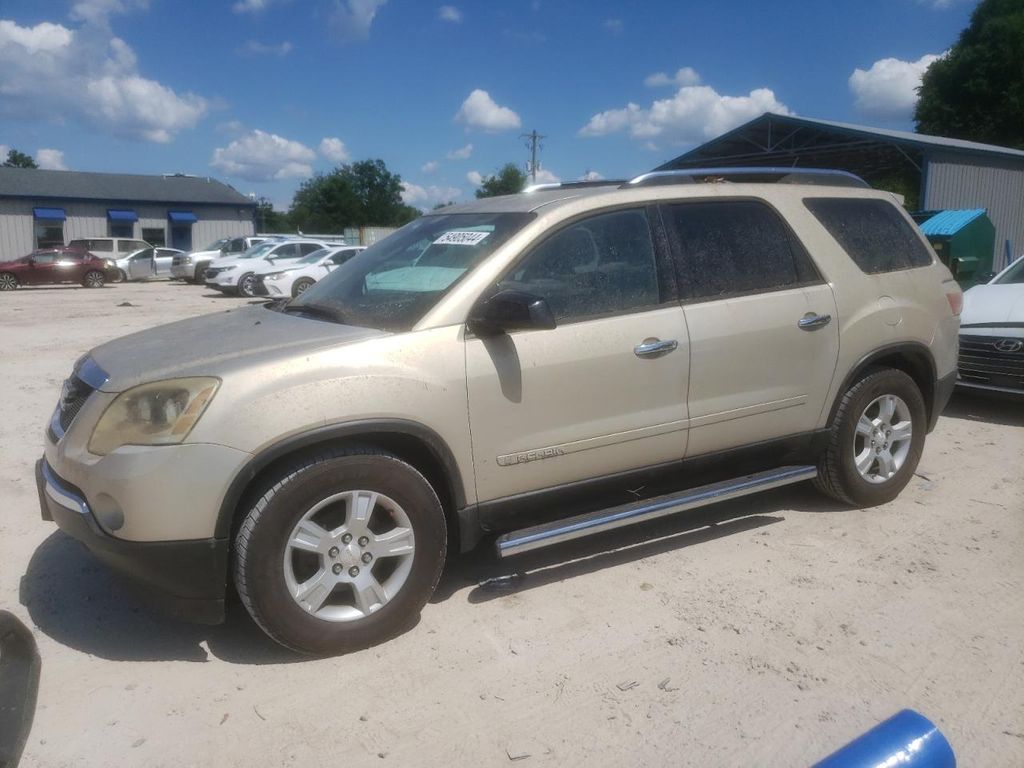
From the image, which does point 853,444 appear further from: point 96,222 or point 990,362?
point 96,222

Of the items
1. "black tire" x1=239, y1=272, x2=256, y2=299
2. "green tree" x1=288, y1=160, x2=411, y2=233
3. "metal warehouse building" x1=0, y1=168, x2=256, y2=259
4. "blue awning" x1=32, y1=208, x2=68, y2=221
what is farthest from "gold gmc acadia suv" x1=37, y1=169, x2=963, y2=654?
"green tree" x1=288, y1=160, x2=411, y2=233

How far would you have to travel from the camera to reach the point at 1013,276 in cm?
799

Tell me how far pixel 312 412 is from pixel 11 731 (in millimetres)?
1405

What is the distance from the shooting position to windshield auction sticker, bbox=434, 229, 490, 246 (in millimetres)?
3846

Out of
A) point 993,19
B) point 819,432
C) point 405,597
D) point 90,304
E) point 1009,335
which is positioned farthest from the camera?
point 993,19

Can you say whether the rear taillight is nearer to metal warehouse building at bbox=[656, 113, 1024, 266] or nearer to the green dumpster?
the green dumpster

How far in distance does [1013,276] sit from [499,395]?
663cm

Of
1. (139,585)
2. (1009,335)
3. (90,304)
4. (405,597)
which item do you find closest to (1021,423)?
(1009,335)

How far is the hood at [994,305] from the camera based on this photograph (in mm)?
7013

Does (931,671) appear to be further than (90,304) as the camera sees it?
No

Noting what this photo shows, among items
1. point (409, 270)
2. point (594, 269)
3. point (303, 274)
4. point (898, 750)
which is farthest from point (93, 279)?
point (898, 750)

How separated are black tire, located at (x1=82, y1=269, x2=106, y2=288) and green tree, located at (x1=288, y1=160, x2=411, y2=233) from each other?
4943 cm

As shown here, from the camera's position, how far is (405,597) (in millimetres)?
3369

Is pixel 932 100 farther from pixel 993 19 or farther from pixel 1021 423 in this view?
pixel 1021 423
